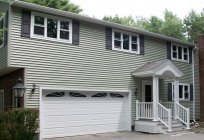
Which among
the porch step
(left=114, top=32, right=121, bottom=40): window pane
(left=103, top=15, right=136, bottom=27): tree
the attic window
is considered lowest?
the porch step

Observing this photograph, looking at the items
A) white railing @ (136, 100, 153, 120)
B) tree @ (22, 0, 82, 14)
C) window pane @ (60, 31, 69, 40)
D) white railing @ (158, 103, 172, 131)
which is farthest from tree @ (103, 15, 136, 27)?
window pane @ (60, 31, 69, 40)

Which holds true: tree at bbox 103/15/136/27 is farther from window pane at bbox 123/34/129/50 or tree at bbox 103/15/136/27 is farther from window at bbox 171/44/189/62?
window pane at bbox 123/34/129/50

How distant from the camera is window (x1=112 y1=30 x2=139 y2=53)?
55.4 ft

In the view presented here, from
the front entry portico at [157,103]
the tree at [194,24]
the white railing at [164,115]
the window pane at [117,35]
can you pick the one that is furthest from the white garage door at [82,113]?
the tree at [194,24]

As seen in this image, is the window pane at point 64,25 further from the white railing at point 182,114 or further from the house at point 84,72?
the white railing at point 182,114

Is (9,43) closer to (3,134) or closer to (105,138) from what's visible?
(3,134)

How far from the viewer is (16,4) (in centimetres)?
1320

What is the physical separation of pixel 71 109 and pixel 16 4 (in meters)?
5.24

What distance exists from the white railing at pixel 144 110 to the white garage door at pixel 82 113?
57 centimetres

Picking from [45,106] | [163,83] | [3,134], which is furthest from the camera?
[163,83]

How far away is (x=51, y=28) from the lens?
47.3 ft

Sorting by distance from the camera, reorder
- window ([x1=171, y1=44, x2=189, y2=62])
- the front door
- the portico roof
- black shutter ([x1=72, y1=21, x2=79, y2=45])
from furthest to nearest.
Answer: window ([x1=171, y1=44, x2=189, y2=62]) < the front door < the portico roof < black shutter ([x1=72, y1=21, x2=79, y2=45])

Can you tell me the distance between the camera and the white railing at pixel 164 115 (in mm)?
15969

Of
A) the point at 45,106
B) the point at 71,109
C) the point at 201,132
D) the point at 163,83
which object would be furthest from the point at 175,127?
the point at 45,106
